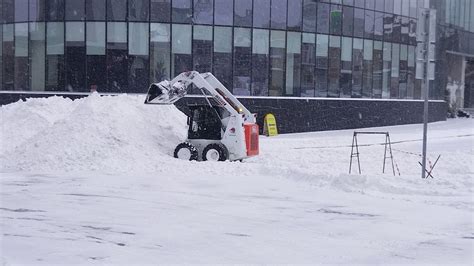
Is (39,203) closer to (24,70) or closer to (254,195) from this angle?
(254,195)

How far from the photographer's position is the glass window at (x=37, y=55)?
1156 inches

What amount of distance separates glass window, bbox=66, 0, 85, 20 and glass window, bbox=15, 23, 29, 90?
3175 mm

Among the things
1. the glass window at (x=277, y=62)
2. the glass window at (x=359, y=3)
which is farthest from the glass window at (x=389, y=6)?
the glass window at (x=277, y=62)

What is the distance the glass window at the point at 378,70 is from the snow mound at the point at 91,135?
19.4 m

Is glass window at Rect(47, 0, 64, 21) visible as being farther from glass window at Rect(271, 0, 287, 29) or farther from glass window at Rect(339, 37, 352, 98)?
glass window at Rect(339, 37, 352, 98)

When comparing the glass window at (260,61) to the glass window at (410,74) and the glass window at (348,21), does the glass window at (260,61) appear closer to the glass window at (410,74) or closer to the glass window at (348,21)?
the glass window at (348,21)

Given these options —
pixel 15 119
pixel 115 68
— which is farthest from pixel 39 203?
pixel 115 68

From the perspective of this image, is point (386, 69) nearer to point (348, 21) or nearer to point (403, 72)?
point (403, 72)

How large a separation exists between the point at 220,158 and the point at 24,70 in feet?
61.1

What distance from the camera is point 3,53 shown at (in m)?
31.4

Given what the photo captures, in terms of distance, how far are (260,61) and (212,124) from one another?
1356 cm

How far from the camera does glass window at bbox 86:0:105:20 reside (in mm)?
28031

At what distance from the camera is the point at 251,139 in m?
16.7

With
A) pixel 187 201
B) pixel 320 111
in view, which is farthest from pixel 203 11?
pixel 187 201
